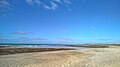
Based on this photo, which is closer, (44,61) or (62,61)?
(62,61)

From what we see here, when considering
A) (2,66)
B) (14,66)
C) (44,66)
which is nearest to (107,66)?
(44,66)

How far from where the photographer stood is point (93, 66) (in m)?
14.6

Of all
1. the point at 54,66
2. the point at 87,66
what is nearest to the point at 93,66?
the point at 87,66

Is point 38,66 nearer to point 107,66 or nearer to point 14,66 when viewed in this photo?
point 14,66

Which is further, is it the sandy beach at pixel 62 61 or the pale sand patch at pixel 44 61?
the pale sand patch at pixel 44 61

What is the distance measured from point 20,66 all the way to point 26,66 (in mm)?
549

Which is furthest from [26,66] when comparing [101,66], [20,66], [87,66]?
[101,66]

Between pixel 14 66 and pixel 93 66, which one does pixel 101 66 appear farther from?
pixel 14 66

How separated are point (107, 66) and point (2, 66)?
383 inches

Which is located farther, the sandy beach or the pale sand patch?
the pale sand patch

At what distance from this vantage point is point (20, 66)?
49.2ft

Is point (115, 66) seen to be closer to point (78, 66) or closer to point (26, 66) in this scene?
point (78, 66)

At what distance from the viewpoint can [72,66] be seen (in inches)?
580

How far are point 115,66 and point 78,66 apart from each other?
3.30 metres
